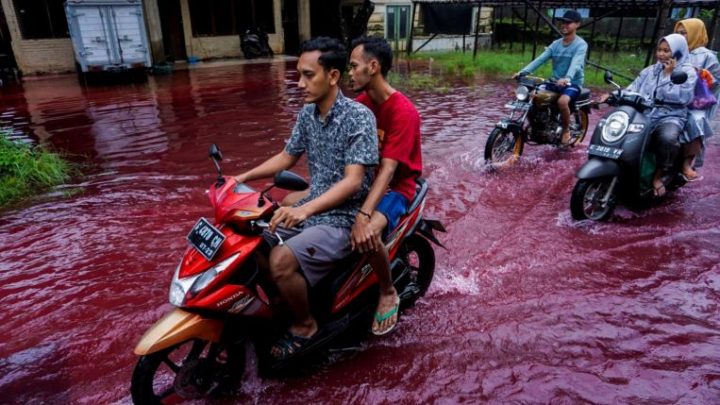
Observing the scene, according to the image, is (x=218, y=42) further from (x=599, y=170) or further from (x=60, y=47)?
(x=599, y=170)

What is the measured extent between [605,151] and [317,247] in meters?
3.74

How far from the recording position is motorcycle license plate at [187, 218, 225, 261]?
2277 millimetres

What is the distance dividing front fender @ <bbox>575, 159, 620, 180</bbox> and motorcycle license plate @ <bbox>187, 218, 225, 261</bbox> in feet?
12.6

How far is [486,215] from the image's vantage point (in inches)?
209

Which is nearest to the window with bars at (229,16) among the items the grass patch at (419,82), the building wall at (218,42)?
the building wall at (218,42)

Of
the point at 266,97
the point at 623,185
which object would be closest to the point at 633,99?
the point at 623,185

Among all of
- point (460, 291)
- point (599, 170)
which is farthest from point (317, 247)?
point (599, 170)

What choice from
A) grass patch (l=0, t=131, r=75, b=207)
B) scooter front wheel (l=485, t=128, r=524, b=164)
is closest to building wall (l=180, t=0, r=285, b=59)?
grass patch (l=0, t=131, r=75, b=207)

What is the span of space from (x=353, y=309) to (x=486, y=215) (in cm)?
273

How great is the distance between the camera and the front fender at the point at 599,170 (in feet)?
15.8

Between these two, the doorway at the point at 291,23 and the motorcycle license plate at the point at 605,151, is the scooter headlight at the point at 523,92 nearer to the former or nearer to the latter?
the motorcycle license plate at the point at 605,151

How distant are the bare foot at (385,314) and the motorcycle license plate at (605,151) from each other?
3.12m

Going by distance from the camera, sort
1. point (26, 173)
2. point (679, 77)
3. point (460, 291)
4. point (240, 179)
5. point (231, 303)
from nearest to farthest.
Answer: point (231, 303) → point (240, 179) → point (460, 291) → point (679, 77) → point (26, 173)

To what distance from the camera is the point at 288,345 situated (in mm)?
2736
